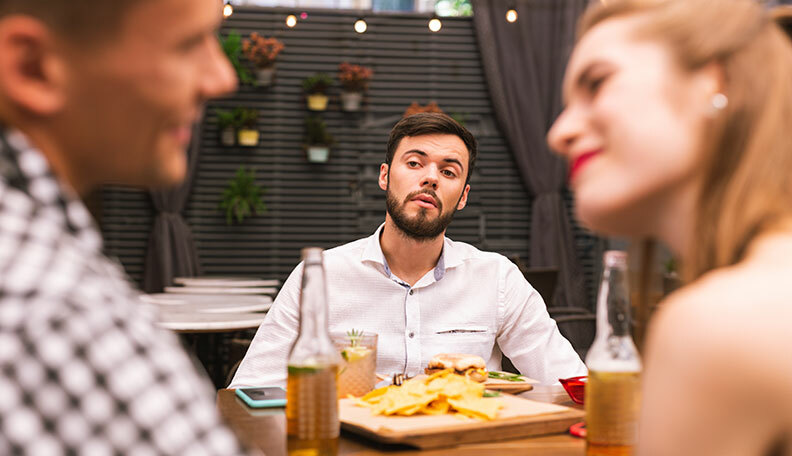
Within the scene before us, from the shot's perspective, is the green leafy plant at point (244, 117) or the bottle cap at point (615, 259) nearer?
the bottle cap at point (615, 259)

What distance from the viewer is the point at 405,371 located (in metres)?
2.42

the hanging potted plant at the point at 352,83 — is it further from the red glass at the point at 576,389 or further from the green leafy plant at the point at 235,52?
the red glass at the point at 576,389

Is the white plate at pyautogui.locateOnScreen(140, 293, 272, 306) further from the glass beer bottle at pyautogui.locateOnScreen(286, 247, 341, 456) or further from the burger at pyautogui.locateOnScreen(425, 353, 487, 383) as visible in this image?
the glass beer bottle at pyautogui.locateOnScreen(286, 247, 341, 456)

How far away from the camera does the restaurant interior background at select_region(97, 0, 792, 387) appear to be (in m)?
6.85

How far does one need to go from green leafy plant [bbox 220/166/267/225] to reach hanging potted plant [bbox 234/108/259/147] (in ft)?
0.83

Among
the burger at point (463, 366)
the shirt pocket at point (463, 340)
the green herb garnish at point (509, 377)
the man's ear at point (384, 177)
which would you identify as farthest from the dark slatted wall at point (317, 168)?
the burger at point (463, 366)

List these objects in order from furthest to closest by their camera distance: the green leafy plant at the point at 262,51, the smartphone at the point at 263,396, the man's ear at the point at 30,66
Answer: the green leafy plant at the point at 262,51 → the smartphone at the point at 263,396 → the man's ear at the point at 30,66

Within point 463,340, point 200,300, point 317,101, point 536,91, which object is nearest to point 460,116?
point 536,91

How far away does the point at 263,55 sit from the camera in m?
6.70

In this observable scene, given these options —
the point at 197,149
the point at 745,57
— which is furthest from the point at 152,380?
the point at 197,149

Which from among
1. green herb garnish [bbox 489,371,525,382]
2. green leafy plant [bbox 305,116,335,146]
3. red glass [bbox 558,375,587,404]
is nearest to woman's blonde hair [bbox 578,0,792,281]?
red glass [bbox 558,375,587,404]

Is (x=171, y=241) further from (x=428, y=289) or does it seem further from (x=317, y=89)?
(x=428, y=289)

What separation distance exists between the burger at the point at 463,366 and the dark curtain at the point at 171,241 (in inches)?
202

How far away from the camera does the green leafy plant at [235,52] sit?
6.60 m
